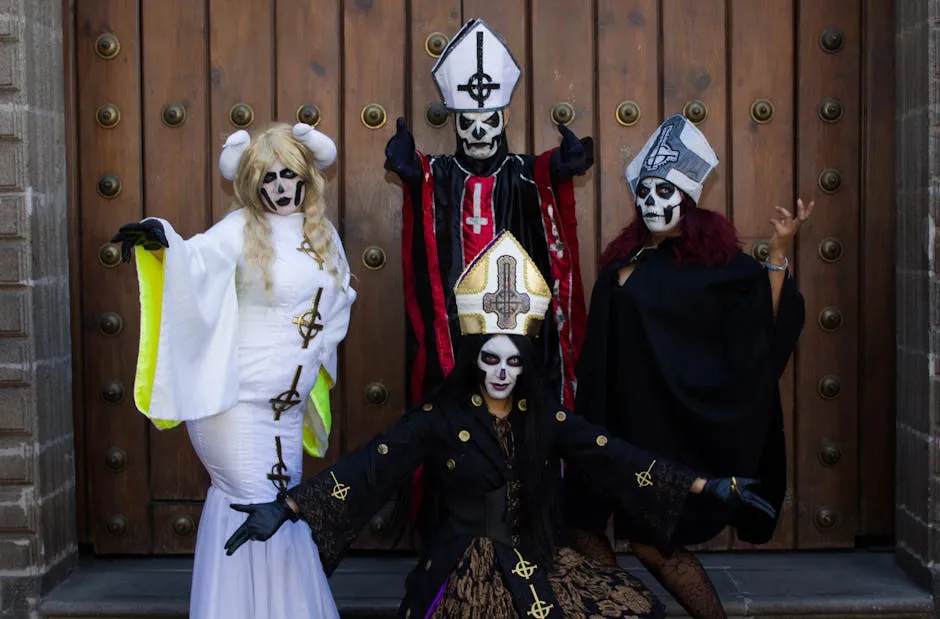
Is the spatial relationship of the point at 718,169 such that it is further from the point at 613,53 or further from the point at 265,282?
the point at 265,282

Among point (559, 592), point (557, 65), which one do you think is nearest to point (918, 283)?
point (557, 65)

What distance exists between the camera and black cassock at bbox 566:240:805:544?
3.01m

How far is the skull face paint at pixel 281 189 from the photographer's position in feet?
9.71

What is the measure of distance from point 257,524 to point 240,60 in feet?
6.00

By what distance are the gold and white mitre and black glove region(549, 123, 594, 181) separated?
1.56 ft

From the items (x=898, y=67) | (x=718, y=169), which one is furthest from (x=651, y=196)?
(x=898, y=67)

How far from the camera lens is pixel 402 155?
325 cm

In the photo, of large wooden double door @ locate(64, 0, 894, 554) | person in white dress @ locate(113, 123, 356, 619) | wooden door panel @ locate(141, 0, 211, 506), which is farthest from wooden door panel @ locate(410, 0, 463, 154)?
person in white dress @ locate(113, 123, 356, 619)

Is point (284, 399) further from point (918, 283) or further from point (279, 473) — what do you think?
point (918, 283)

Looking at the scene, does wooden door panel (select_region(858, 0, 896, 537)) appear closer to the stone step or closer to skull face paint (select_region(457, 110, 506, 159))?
the stone step

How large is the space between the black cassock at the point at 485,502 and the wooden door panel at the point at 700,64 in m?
1.27

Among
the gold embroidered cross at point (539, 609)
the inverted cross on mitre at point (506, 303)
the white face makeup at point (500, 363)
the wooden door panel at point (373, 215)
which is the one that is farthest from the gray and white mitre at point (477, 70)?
the gold embroidered cross at point (539, 609)

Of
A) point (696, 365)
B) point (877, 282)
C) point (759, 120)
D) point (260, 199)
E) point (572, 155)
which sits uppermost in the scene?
point (759, 120)

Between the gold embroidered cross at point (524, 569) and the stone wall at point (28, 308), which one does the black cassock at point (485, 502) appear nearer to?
the gold embroidered cross at point (524, 569)
